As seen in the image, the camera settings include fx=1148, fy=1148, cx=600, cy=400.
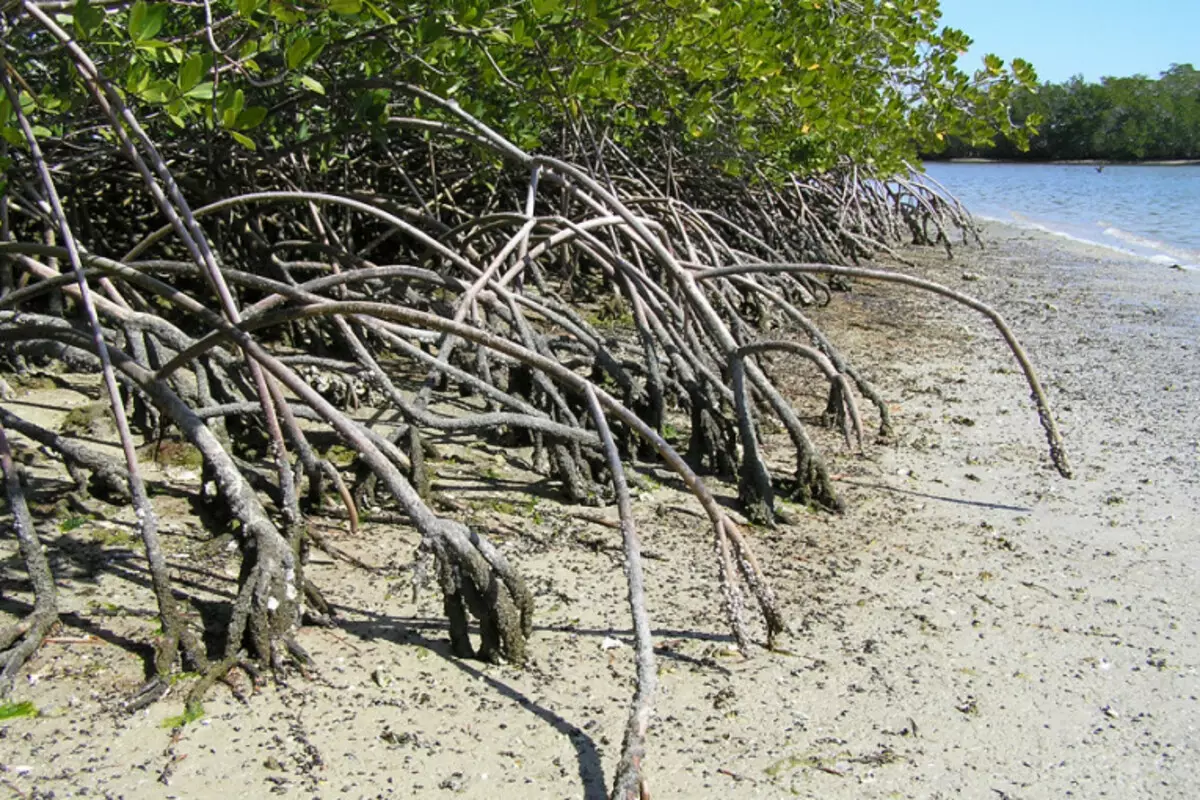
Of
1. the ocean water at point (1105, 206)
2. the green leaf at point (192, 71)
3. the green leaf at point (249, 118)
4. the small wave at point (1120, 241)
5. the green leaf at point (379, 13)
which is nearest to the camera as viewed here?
the green leaf at point (192, 71)

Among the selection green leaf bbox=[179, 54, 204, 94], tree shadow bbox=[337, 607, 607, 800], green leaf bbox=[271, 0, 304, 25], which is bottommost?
tree shadow bbox=[337, 607, 607, 800]

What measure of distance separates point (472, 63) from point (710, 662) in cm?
224

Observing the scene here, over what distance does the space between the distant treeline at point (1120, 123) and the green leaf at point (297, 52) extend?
5512cm

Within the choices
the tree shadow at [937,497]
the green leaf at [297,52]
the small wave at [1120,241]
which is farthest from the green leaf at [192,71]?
the small wave at [1120,241]

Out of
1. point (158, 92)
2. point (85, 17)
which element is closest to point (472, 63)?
point (158, 92)

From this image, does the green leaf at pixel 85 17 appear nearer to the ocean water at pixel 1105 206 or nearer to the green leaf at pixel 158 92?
the green leaf at pixel 158 92

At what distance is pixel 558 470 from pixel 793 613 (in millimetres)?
922

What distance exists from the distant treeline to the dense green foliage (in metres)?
51.2

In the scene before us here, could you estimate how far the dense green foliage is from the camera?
2.30m

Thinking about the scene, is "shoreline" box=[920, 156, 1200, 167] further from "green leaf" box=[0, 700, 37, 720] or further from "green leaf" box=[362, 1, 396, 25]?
"green leaf" box=[0, 700, 37, 720]

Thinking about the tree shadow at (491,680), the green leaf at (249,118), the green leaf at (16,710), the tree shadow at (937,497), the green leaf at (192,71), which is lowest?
the tree shadow at (937,497)

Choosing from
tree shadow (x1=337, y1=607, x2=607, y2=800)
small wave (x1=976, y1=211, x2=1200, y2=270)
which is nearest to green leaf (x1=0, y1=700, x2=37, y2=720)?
tree shadow (x1=337, y1=607, x2=607, y2=800)

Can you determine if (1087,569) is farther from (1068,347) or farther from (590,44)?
(1068,347)

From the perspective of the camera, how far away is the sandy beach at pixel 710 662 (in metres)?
1.90
